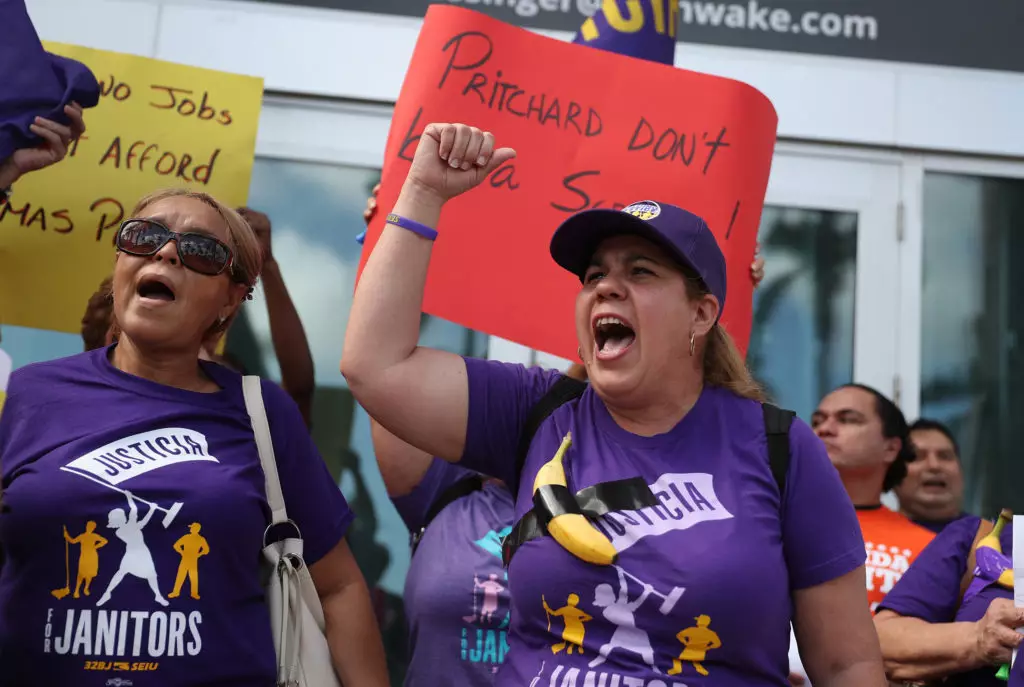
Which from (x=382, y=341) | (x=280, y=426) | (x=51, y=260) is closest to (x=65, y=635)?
(x=280, y=426)

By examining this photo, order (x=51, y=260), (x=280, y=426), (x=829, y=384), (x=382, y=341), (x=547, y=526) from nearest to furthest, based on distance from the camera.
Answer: (x=547, y=526)
(x=382, y=341)
(x=280, y=426)
(x=51, y=260)
(x=829, y=384)

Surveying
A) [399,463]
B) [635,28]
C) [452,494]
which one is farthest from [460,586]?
[635,28]

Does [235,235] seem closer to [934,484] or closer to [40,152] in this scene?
[40,152]

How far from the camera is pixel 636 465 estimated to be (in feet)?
6.69

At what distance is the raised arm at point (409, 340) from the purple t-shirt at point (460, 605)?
62cm

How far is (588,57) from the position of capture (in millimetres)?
3098

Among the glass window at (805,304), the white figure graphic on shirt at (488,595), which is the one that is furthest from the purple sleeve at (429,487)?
the glass window at (805,304)

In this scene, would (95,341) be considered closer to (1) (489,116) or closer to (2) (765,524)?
(1) (489,116)

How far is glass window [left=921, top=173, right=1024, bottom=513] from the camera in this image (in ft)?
14.7

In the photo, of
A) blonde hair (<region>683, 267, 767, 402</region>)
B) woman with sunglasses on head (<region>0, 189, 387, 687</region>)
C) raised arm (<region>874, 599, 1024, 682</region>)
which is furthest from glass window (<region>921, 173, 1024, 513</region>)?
woman with sunglasses on head (<region>0, 189, 387, 687</region>)

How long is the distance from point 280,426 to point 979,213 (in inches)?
128

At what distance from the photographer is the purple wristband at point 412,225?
2.15 m

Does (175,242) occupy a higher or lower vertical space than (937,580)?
higher

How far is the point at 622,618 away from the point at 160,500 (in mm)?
851
